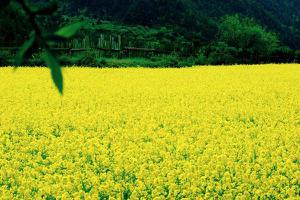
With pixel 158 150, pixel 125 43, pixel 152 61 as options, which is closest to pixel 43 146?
pixel 158 150

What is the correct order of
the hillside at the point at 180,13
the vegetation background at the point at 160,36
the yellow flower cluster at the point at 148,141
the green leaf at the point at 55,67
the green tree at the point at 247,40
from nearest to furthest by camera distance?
the green leaf at the point at 55,67, the yellow flower cluster at the point at 148,141, the vegetation background at the point at 160,36, the green tree at the point at 247,40, the hillside at the point at 180,13

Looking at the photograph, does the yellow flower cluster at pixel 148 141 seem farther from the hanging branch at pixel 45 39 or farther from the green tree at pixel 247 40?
the green tree at pixel 247 40

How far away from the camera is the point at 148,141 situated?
9.09m

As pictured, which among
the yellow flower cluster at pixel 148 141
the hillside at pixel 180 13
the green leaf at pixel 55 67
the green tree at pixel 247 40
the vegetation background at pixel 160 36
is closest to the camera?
the green leaf at pixel 55 67

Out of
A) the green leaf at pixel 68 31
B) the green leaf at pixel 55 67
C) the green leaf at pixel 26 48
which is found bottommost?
the green leaf at pixel 55 67

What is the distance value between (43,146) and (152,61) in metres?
21.2

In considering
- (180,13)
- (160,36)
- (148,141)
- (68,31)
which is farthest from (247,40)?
(68,31)

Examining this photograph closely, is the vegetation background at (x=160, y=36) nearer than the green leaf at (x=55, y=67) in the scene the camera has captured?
No

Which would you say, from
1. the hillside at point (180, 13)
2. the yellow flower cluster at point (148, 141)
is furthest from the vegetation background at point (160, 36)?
the yellow flower cluster at point (148, 141)

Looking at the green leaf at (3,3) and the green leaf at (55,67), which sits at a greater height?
the green leaf at (3,3)

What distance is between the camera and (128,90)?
52.2 feet

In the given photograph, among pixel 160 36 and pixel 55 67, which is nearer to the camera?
pixel 55 67

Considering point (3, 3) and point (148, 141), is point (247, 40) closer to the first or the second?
point (148, 141)

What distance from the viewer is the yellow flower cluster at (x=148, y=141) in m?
6.34
